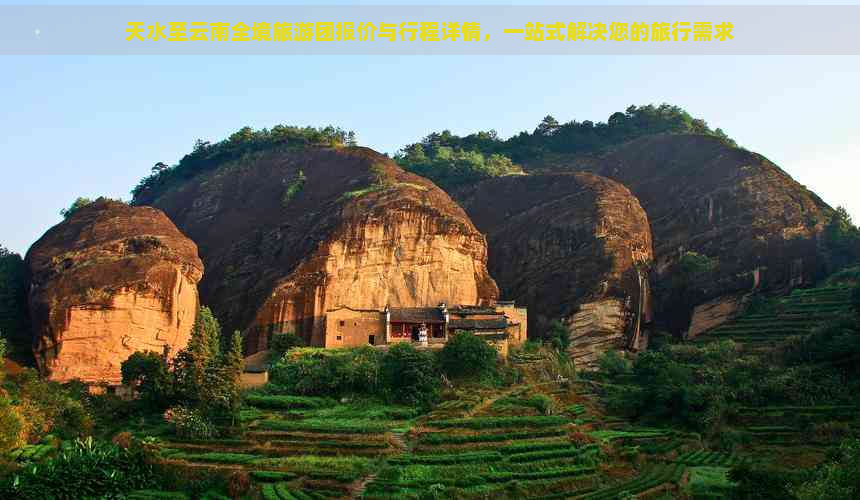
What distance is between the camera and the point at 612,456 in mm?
32812

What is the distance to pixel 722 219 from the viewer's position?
55.7 metres

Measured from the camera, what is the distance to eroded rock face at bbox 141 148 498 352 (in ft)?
147

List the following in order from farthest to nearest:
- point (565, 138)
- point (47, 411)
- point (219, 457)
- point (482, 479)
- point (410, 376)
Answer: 1. point (565, 138)
2. point (410, 376)
3. point (47, 411)
4. point (219, 457)
5. point (482, 479)

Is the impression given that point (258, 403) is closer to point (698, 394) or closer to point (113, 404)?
point (113, 404)

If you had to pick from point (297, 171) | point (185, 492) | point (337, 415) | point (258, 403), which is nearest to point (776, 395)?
point (337, 415)

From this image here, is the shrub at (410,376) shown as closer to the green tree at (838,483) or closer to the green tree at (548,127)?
the green tree at (838,483)

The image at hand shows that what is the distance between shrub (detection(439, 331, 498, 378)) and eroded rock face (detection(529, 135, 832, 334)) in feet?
Result: 52.3

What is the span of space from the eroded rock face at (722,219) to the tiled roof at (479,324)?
12.2 m

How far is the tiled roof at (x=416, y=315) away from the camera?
43406 millimetres

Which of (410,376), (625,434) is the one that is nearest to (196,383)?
(410,376)

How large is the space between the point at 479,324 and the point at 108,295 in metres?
15.2

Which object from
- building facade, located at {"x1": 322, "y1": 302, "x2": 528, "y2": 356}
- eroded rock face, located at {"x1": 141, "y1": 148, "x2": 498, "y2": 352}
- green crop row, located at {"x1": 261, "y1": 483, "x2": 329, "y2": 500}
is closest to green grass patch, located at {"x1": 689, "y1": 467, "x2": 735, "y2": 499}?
green crop row, located at {"x1": 261, "y1": 483, "x2": 329, "y2": 500}

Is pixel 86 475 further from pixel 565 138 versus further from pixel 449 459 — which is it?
pixel 565 138

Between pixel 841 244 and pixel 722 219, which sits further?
pixel 722 219
